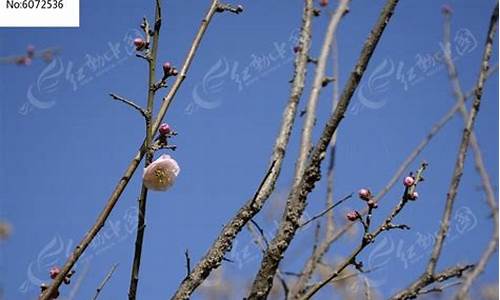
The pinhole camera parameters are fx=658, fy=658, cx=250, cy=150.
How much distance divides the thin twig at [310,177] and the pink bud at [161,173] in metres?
0.30

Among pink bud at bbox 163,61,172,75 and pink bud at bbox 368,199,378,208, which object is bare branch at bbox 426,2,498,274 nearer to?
pink bud at bbox 368,199,378,208

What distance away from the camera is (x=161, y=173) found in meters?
1.51

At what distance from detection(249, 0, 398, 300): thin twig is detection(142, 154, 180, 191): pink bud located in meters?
0.30

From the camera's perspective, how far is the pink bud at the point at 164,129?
142cm

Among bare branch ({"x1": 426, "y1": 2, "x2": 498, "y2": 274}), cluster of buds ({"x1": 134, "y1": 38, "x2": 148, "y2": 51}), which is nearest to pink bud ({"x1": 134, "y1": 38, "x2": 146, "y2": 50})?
cluster of buds ({"x1": 134, "y1": 38, "x2": 148, "y2": 51})

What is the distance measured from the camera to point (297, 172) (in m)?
1.98

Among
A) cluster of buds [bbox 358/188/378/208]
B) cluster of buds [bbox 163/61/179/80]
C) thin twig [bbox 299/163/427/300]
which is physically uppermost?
cluster of buds [bbox 163/61/179/80]

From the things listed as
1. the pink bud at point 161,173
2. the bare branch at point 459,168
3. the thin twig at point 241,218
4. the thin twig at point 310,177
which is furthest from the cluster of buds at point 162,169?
the bare branch at point 459,168

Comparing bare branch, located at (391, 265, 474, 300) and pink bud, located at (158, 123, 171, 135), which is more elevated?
pink bud, located at (158, 123, 171, 135)

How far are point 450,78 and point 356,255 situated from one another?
1.83 m

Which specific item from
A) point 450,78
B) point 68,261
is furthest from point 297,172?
point 450,78

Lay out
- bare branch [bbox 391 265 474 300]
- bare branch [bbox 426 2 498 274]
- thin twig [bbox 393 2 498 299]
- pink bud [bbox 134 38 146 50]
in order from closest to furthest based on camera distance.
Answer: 1. pink bud [bbox 134 38 146 50]
2. bare branch [bbox 391 265 474 300]
3. thin twig [bbox 393 2 498 299]
4. bare branch [bbox 426 2 498 274]

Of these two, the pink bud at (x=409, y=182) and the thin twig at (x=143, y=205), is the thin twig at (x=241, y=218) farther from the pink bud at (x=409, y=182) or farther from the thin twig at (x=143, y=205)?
the pink bud at (x=409, y=182)

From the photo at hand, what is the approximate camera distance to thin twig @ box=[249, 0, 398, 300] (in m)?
1.44
